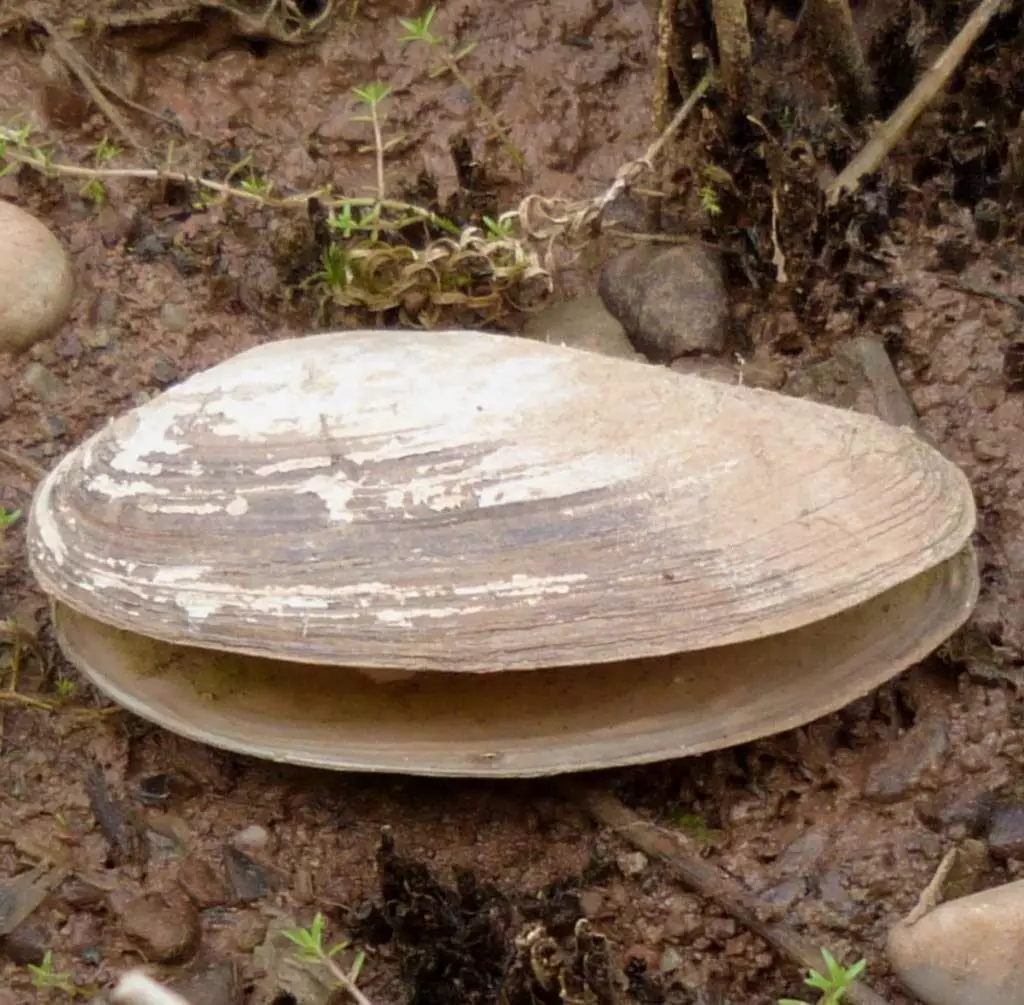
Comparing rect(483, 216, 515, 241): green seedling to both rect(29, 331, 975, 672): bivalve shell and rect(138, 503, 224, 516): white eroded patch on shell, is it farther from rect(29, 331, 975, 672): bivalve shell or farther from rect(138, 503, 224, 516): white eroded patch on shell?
rect(138, 503, 224, 516): white eroded patch on shell

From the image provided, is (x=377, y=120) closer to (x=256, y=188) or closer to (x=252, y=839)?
(x=256, y=188)

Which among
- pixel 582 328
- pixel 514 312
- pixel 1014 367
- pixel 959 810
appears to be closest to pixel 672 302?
pixel 582 328

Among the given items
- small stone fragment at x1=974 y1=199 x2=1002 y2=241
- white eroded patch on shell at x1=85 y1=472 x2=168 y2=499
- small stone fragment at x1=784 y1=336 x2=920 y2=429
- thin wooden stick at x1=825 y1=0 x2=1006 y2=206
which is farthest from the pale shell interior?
thin wooden stick at x1=825 y1=0 x2=1006 y2=206

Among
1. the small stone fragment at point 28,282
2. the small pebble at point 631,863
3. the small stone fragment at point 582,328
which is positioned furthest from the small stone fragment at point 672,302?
the small stone fragment at point 28,282

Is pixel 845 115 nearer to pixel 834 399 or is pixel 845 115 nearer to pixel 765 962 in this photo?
pixel 834 399

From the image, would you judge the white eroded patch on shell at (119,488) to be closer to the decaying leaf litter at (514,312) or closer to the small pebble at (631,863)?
the decaying leaf litter at (514,312)
